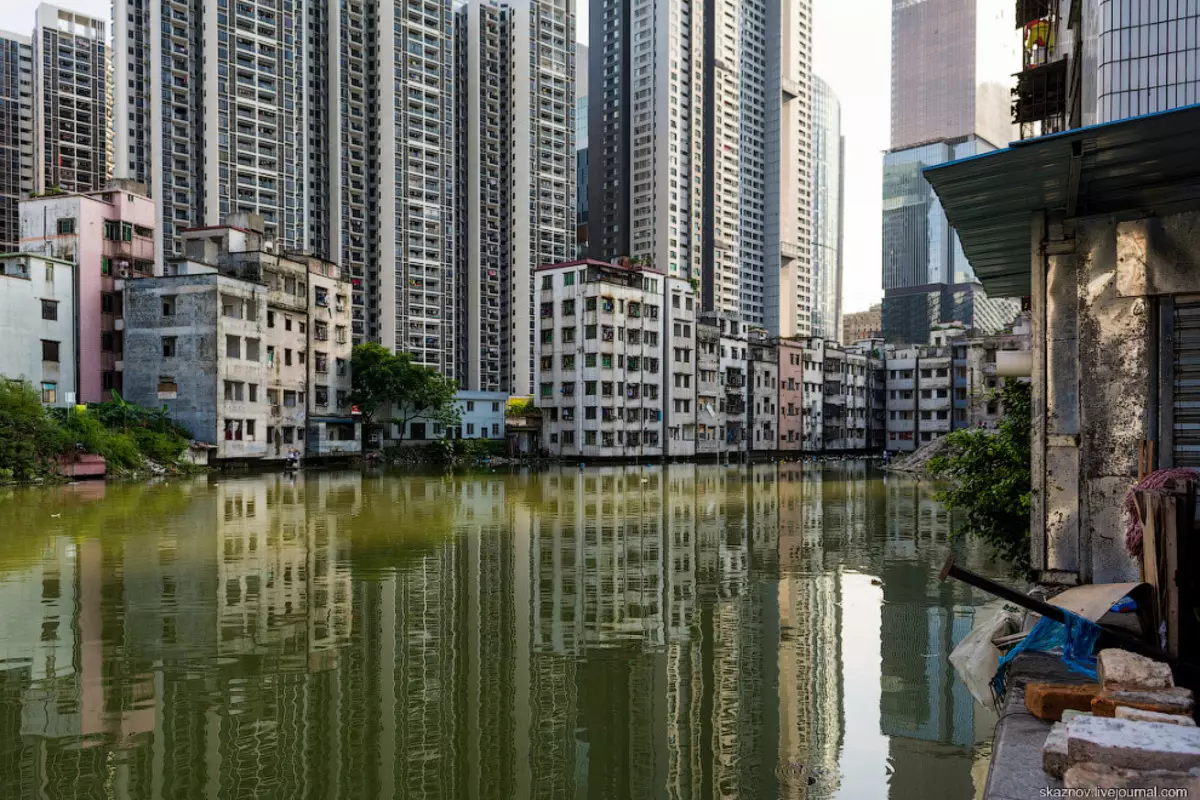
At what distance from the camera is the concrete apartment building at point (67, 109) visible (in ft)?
302

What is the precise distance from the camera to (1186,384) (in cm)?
862

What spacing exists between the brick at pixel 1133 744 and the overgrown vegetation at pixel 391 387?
198 feet

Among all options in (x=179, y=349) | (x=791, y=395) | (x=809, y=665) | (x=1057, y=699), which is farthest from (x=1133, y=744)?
(x=791, y=395)

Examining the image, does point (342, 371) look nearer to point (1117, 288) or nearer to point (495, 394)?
point (495, 394)

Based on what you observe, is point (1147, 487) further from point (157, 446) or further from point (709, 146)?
point (709, 146)

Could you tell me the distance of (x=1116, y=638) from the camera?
6.96 meters

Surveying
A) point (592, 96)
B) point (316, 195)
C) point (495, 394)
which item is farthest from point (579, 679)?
point (592, 96)

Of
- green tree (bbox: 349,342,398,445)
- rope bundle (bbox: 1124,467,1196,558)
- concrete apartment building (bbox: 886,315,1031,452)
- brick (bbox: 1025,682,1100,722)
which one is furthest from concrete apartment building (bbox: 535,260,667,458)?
brick (bbox: 1025,682,1100,722)

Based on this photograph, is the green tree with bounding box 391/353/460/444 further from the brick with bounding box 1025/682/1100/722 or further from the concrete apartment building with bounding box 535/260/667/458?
the brick with bounding box 1025/682/1100/722

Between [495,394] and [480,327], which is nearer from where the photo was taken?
[495,394]

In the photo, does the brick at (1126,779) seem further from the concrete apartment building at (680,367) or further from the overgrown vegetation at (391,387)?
the concrete apartment building at (680,367)

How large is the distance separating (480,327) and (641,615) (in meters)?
83.6

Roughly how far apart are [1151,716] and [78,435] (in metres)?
44.2

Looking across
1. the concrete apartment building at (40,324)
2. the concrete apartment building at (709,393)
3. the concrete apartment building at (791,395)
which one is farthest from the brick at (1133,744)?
the concrete apartment building at (791,395)
